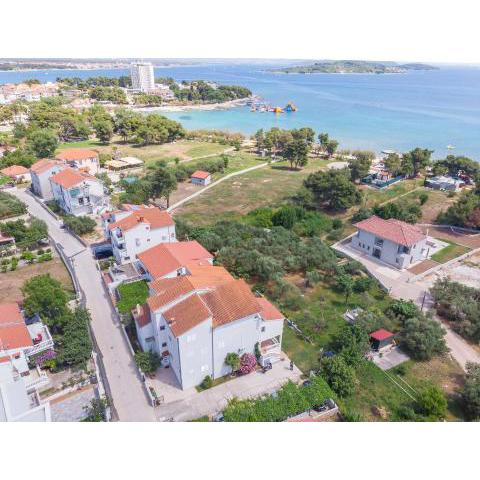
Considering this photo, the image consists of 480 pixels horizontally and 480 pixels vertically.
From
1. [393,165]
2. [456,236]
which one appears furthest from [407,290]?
[393,165]

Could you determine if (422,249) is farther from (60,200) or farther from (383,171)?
(60,200)

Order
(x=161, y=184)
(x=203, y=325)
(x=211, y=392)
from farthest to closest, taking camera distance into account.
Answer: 1. (x=161, y=184)
2. (x=211, y=392)
3. (x=203, y=325)

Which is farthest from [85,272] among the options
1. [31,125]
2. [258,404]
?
[31,125]

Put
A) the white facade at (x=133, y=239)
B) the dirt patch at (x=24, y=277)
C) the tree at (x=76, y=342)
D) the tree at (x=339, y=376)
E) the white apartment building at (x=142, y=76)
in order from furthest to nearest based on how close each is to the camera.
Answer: the white apartment building at (x=142, y=76) → the white facade at (x=133, y=239) → the dirt patch at (x=24, y=277) → the tree at (x=76, y=342) → the tree at (x=339, y=376)

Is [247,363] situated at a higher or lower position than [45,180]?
lower

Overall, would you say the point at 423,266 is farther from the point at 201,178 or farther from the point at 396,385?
the point at 201,178

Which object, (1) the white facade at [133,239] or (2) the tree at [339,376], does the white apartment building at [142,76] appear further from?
(2) the tree at [339,376]

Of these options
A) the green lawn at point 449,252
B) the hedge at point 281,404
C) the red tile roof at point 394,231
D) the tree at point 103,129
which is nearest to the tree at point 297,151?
the red tile roof at point 394,231
